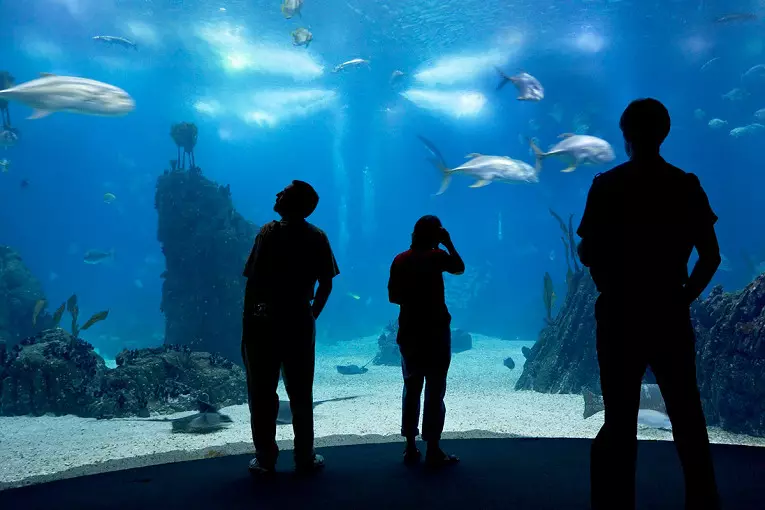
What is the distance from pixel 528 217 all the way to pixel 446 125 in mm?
14730

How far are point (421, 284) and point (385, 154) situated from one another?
44648mm

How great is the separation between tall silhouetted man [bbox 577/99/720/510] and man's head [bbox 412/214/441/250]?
1243mm

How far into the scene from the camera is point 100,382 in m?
7.53

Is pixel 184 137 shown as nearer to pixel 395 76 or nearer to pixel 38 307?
pixel 38 307

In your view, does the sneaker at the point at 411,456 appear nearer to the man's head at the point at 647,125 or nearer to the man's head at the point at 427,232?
the man's head at the point at 427,232

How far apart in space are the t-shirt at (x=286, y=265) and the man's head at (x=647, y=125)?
1.89 meters

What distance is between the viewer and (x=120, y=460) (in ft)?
13.4

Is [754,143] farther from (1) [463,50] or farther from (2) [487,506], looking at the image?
Answer: (2) [487,506]

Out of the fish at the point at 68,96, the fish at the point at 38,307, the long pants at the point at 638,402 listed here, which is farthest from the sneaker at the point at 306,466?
the fish at the point at 38,307

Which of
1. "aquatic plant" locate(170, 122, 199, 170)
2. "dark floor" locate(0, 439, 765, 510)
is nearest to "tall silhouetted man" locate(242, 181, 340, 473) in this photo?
"dark floor" locate(0, 439, 765, 510)

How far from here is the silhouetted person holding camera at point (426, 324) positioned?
312 cm

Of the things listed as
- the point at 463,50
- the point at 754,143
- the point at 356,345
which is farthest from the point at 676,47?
the point at 356,345

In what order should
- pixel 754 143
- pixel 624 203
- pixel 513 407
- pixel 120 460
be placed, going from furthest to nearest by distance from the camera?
pixel 754 143, pixel 513 407, pixel 120 460, pixel 624 203

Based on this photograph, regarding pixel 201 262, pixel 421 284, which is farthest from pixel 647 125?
pixel 201 262
